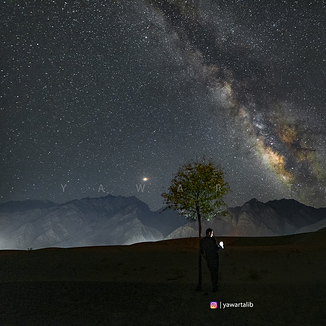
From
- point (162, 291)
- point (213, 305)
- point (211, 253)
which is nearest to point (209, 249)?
point (211, 253)

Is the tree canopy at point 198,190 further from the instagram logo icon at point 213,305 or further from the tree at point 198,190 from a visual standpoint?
the instagram logo icon at point 213,305

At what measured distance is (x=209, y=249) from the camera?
9.05 meters

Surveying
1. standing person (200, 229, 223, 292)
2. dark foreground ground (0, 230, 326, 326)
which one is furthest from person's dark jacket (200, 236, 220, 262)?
dark foreground ground (0, 230, 326, 326)

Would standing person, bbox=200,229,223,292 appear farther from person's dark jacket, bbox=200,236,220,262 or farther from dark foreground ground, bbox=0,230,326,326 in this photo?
dark foreground ground, bbox=0,230,326,326

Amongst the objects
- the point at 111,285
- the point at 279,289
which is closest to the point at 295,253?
the point at 279,289

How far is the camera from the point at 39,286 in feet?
36.8

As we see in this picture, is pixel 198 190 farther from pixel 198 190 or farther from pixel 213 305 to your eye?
pixel 213 305

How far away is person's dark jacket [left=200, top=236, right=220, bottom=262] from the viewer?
29.4 feet

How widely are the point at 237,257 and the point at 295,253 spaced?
4.87 metres

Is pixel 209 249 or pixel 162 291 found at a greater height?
pixel 209 249

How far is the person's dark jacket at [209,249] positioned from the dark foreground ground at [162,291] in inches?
55.6

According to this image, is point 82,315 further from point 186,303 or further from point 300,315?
point 300,315

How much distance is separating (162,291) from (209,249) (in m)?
2.84

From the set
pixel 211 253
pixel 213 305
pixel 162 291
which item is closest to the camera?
pixel 213 305
